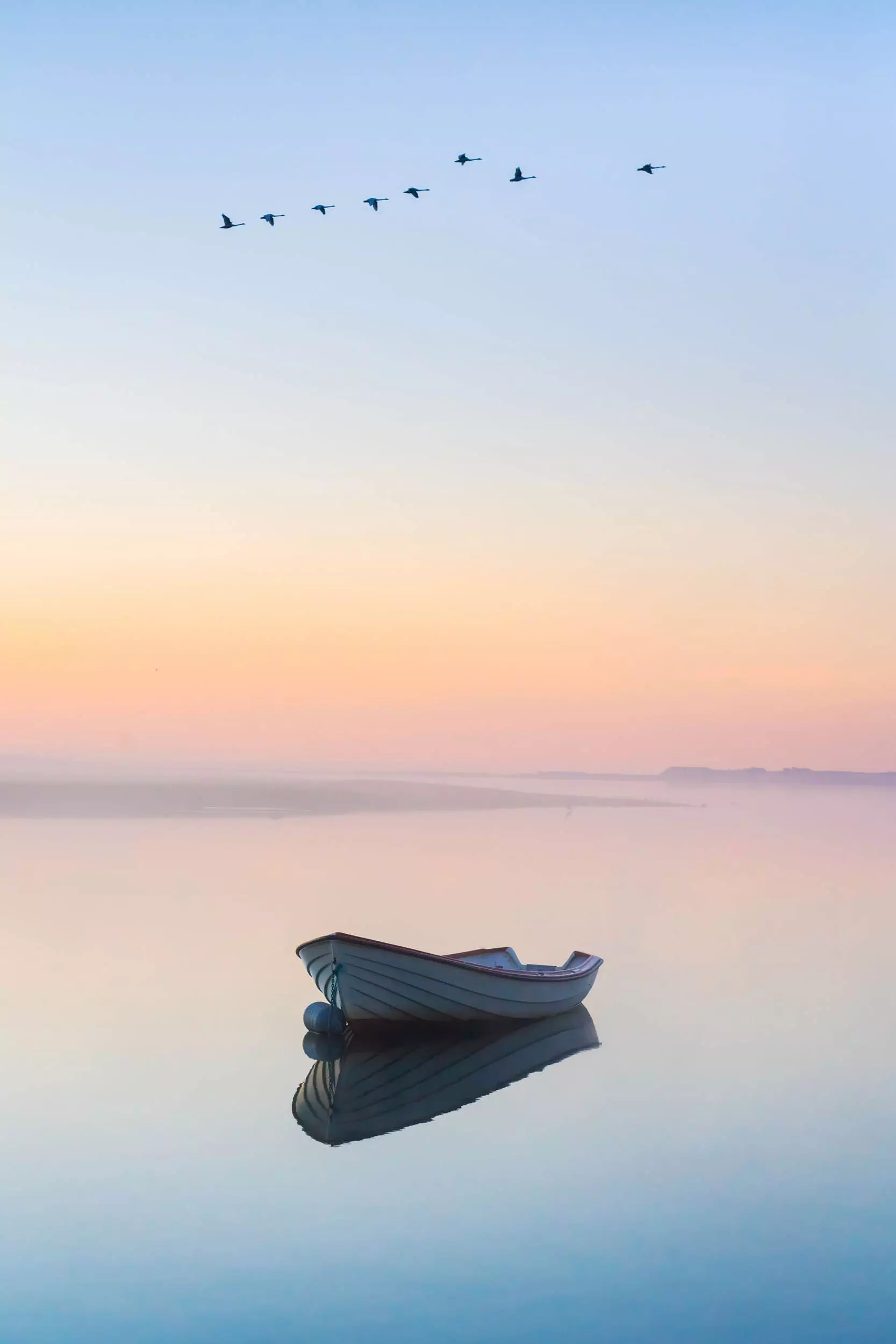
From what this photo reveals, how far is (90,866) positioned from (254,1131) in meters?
38.6

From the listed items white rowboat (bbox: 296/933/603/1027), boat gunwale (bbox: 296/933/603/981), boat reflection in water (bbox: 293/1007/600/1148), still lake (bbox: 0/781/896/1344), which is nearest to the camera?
still lake (bbox: 0/781/896/1344)

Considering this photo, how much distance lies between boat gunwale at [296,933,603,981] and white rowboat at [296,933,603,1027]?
0.06 ft

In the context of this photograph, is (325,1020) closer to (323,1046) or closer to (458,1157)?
(323,1046)

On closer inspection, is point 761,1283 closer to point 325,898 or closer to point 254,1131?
point 254,1131

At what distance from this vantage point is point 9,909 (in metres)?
36.2

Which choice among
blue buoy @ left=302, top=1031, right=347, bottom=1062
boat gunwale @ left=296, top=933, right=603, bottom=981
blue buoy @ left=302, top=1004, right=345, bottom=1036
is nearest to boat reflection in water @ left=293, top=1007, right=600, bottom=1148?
blue buoy @ left=302, top=1031, right=347, bottom=1062

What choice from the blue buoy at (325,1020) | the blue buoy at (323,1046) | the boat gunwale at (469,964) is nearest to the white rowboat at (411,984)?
the boat gunwale at (469,964)

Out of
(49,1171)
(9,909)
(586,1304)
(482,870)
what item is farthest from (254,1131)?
(482,870)

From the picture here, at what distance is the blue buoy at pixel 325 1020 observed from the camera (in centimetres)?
1998

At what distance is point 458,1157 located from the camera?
14.8m

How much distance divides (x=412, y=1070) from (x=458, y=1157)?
3.98 metres

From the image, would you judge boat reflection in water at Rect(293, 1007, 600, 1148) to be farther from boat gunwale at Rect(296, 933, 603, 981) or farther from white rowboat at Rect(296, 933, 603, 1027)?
boat gunwale at Rect(296, 933, 603, 981)

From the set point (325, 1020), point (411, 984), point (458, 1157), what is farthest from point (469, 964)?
point (458, 1157)

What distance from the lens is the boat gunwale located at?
1980 centimetres
